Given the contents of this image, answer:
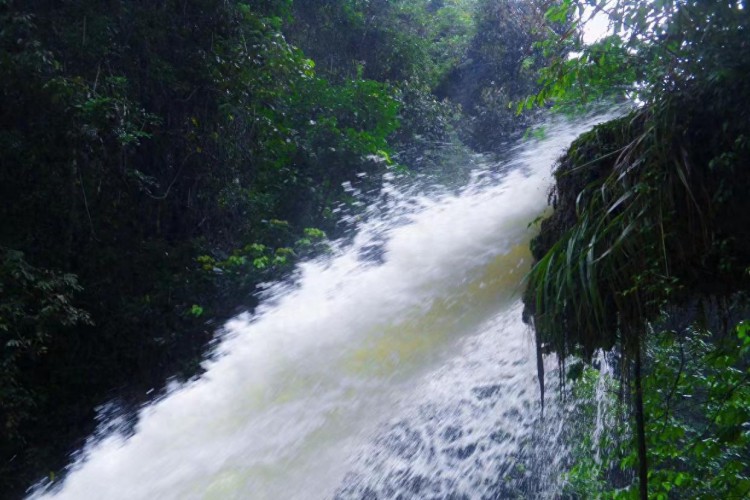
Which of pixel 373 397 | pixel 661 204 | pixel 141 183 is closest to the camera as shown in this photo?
pixel 661 204

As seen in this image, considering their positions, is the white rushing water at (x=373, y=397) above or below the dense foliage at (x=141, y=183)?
below

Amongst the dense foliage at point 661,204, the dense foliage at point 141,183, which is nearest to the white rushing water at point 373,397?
the dense foliage at point 141,183

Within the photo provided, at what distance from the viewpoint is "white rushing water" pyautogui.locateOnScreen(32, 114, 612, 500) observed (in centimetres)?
533

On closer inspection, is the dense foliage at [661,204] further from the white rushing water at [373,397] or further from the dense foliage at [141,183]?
the dense foliage at [141,183]

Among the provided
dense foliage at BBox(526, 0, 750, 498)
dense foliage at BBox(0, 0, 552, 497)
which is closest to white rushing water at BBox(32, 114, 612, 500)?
dense foliage at BBox(0, 0, 552, 497)

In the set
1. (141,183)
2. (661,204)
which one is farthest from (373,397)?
(141,183)

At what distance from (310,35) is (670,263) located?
41.7ft

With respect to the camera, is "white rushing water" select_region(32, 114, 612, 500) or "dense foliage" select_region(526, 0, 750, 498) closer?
"dense foliage" select_region(526, 0, 750, 498)

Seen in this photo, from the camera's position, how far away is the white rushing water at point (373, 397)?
5.33 m

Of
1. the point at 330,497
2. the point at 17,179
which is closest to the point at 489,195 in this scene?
the point at 330,497

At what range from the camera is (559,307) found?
3.24 meters

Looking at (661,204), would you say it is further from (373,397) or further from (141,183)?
(141,183)

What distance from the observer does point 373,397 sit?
5.57 meters

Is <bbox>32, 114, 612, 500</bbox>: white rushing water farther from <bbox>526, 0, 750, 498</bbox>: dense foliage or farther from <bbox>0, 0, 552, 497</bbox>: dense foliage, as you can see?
<bbox>526, 0, 750, 498</bbox>: dense foliage
